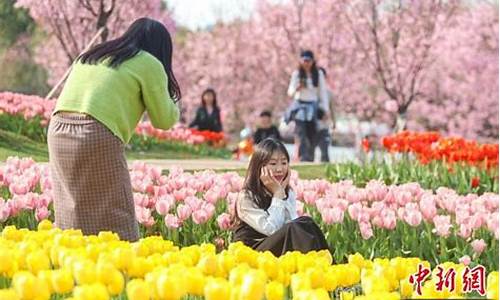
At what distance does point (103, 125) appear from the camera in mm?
4637

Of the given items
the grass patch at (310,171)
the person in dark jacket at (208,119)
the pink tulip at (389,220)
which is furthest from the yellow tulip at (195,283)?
the person in dark jacket at (208,119)

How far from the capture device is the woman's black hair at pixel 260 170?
5125 mm

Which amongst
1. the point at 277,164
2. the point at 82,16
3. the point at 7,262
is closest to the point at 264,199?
the point at 277,164

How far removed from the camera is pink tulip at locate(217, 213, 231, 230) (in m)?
5.52

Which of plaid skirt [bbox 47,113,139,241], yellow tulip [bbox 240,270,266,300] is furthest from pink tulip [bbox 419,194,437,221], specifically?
yellow tulip [bbox 240,270,266,300]

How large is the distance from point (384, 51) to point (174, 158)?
13.2m

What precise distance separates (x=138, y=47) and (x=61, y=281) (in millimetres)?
2434

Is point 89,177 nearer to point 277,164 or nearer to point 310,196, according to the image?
point 277,164

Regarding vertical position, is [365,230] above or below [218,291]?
below

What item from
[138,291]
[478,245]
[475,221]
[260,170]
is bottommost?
[478,245]

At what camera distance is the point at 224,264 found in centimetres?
289

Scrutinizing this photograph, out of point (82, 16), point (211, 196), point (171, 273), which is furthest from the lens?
point (82, 16)

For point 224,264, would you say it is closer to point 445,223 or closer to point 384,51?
point 445,223

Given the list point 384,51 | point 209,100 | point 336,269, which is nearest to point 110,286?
point 336,269
